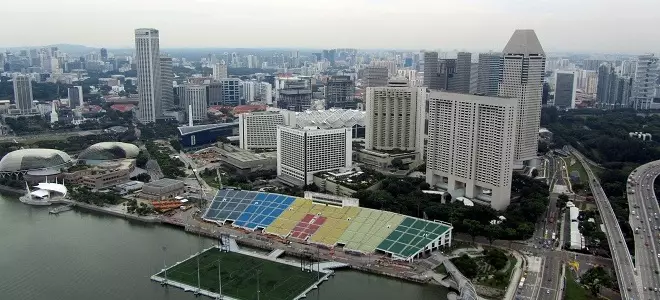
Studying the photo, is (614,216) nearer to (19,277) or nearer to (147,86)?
(19,277)

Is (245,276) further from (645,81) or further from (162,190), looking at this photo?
(645,81)

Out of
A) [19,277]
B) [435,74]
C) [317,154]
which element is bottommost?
[19,277]

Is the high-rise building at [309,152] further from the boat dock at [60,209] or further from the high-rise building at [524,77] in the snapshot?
the boat dock at [60,209]

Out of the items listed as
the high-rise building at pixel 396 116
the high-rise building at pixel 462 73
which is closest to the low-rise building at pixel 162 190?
the high-rise building at pixel 396 116

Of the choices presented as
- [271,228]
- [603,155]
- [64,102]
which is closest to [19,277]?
[271,228]

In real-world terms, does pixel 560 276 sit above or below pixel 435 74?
below

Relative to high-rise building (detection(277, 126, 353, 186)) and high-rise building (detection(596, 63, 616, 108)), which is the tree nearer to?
high-rise building (detection(277, 126, 353, 186))

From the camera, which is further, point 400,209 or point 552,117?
point 552,117

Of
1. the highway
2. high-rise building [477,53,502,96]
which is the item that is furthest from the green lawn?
high-rise building [477,53,502,96]
